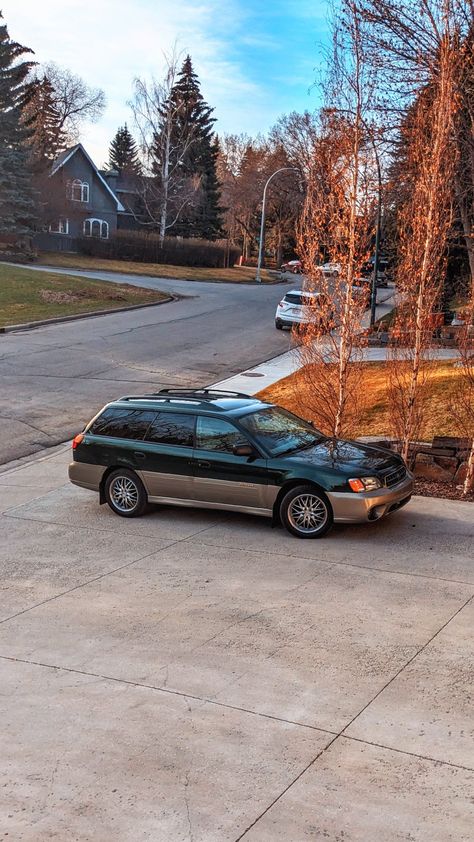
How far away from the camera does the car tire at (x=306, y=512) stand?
9.90m

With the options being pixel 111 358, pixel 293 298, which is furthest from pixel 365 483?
pixel 293 298

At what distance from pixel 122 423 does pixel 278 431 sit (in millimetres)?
2255

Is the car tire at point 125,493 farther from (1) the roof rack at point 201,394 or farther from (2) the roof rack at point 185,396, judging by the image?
(1) the roof rack at point 201,394

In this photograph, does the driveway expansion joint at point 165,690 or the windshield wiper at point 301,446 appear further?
the windshield wiper at point 301,446

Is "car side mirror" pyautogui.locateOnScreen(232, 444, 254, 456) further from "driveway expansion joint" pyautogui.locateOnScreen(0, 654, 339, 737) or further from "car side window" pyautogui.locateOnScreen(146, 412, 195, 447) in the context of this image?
"driveway expansion joint" pyautogui.locateOnScreen(0, 654, 339, 737)

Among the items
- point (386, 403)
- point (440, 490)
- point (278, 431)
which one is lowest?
point (440, 490)

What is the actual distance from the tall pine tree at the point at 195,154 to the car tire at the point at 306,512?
190ft

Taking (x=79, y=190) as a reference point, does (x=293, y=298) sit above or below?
below

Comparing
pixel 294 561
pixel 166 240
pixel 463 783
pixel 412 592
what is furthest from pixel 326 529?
pixel 166 240

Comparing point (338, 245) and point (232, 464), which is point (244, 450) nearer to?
point (232, 464)

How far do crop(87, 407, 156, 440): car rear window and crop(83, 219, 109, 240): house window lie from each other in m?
59.5

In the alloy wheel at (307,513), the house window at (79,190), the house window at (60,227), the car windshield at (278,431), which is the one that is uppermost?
the house window at (79,190)

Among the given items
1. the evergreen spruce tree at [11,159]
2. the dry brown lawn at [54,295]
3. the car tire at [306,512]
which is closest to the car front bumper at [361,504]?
the car tire at [306,512]

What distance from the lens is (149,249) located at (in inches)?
2372
